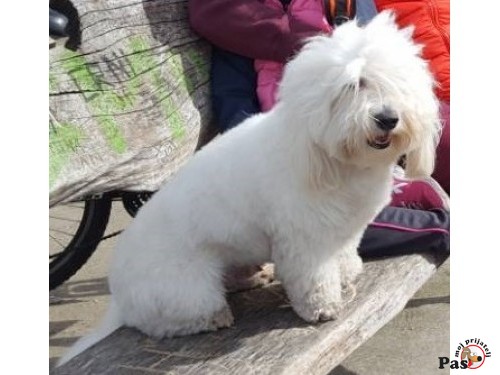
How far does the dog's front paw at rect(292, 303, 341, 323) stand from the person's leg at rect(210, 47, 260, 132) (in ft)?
2.88

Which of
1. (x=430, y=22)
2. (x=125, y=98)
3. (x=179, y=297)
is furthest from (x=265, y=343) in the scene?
(x=430, y=22)

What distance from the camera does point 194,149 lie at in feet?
9.58

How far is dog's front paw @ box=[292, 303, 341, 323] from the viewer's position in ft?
7.41

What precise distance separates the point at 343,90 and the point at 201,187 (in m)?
0.54

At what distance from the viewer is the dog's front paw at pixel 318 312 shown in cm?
226

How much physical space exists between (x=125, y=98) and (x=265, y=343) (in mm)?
986

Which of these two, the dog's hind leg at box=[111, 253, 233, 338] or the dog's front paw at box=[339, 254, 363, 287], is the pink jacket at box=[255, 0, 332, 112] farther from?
the dog's hind leg at box=[111, 253, 233, 338]

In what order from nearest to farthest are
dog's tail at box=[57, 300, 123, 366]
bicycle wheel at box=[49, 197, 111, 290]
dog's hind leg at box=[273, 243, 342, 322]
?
dog's hind leg at box=[273, 243, 342, 322]
dog's tail at box=[57, 300, 123, 366]
bicycle wheel at box=[49, 197, 111, 290]

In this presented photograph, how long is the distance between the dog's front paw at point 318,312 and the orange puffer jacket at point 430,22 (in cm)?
136

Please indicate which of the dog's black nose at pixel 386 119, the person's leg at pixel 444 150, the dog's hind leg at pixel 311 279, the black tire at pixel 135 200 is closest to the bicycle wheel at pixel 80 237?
the black tire at pixel 135 200

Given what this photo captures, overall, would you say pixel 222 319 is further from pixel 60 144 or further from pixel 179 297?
pixel 60 144

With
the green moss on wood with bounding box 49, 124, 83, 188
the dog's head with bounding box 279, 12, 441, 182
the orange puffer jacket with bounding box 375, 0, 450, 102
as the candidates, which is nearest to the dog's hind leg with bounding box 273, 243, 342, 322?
the dog's head with bounding box 279, 12, 441, 182

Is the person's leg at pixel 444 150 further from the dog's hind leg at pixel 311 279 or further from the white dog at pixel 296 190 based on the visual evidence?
the dog's hind leg at pixel 311 279
